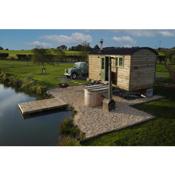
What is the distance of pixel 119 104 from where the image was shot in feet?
37.3

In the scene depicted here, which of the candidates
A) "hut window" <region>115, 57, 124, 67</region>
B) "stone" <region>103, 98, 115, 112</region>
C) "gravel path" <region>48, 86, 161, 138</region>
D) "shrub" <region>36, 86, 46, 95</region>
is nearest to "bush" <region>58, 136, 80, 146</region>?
"gravel path" <region>48, 86, 161, 138</region>

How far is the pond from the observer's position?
835 cm

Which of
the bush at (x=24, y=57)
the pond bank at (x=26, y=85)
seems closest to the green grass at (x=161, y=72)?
the pond bank at (x=26, y=85)

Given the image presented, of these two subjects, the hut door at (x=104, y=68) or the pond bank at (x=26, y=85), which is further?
the pond bank at (x=26, y=85)

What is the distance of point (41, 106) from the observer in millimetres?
11508

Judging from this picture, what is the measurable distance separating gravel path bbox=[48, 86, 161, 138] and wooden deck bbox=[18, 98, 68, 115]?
0.50 meters

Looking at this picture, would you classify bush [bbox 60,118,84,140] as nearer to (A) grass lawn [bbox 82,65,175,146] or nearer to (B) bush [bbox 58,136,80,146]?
(B) bush [bbox 58,136,80,146]

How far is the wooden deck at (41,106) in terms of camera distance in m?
11.0

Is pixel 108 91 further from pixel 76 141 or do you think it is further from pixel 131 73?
pixel 76 141

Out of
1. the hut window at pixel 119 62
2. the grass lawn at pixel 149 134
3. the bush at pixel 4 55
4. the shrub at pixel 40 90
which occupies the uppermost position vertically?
the hut window at pixel 119 62

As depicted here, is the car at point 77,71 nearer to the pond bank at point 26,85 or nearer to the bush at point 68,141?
the pond bank at point 26,85

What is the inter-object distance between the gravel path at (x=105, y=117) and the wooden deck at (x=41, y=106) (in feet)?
1.65
